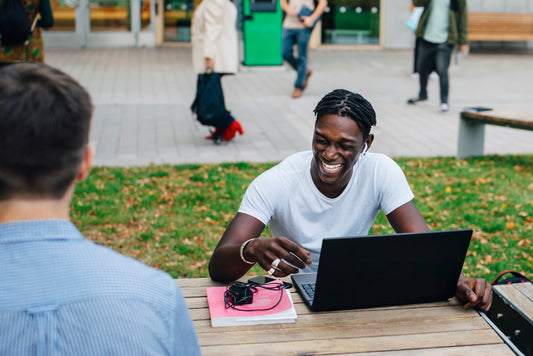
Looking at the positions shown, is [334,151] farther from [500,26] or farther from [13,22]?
[500,26]

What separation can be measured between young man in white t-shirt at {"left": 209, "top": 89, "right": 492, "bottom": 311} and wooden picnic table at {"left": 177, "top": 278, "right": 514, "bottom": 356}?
597mm

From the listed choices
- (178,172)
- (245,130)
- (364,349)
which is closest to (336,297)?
(364,349)

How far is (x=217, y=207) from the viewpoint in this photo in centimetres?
589

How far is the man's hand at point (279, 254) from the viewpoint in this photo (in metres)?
2.31

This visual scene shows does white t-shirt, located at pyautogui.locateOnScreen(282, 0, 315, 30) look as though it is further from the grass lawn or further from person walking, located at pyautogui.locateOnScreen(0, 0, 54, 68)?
person walking, located at pyautogui.locateOnScreen(0, 0, 54, 68)

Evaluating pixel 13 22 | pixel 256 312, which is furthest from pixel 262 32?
pixel 256 312

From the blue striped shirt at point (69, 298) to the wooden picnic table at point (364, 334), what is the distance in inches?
32.6

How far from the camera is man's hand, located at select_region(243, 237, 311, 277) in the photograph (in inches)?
91.0

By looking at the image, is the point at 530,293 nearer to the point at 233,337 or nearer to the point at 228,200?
the point at 233,337

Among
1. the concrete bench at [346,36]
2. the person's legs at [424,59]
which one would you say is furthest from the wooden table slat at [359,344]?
the concrete bench at [346,36]

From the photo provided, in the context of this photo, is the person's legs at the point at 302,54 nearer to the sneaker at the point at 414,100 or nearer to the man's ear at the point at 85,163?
the sneaker at the point at 414,100

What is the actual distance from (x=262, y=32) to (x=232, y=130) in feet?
19.7

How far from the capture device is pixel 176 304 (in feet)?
4.42

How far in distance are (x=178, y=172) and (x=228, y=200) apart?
3.35 feet
